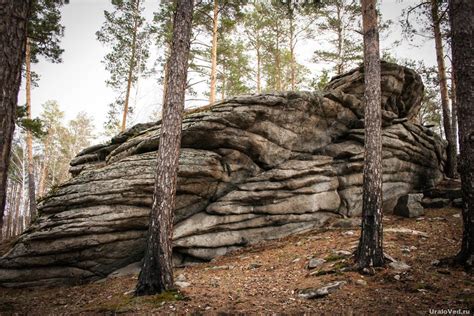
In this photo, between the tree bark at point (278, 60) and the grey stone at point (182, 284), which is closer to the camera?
the grey stone at point (182, 284)

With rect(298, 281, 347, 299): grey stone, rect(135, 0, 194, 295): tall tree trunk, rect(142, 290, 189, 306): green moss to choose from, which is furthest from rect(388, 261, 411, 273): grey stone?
rect(135, 0, 194, 295): tall tree trunk

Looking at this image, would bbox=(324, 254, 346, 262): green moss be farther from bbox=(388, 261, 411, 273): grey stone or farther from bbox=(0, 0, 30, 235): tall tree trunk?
bbox=(0, 0, 30, 235): tall tree trunk

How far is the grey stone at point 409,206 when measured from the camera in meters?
11.1

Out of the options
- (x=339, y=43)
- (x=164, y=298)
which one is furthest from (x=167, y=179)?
(x=339, y=43)

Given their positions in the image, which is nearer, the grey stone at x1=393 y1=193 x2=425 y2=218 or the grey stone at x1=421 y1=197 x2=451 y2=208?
the grey stone at x1=393 y1=193 x2=425 y2=218

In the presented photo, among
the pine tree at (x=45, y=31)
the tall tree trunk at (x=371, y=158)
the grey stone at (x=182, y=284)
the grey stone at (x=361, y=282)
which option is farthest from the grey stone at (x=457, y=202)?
the pine tree at (x=45, y=31)

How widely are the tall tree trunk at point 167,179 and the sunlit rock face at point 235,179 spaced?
3.32 metres

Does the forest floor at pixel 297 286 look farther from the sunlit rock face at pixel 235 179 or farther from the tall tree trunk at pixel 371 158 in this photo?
the sunlit rock face at pixel 235 179

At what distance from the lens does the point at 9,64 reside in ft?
9.43

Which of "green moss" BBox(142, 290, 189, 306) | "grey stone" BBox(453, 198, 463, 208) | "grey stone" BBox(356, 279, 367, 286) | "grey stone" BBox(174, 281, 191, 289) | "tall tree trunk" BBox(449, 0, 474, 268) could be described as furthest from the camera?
"grey stone" BBox(453, 198, 463, 208)

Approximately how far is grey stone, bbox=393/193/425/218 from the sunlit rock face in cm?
75

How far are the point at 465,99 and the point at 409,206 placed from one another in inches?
255

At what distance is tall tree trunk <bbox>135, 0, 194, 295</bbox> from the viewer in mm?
6266

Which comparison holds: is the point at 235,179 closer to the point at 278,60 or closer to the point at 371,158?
the point at 371,158
